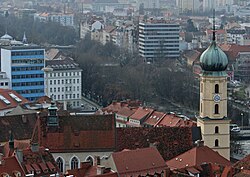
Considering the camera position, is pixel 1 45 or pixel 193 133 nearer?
pixel 193 133

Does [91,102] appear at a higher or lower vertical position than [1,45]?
lower

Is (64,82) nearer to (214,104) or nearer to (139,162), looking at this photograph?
(214,104)

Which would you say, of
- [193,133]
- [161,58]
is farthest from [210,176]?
[161,58]

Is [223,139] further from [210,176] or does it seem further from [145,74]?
[145,74]

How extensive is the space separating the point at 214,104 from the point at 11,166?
17675 millimetres

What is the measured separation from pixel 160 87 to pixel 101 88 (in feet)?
26.1

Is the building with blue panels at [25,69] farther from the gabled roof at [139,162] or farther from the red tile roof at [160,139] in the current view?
the gabled roof at [139,162]

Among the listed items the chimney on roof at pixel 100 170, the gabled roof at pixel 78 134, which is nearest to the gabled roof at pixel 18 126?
the gabled roof at pixel 78 134

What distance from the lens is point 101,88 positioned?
10656 cm

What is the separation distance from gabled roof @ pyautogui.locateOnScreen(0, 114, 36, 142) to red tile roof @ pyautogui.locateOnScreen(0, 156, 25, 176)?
38.7 feet

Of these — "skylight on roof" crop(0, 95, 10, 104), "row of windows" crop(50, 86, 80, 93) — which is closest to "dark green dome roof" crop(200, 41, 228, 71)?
"skylight on roof" crop(0, 95, 10, 104)

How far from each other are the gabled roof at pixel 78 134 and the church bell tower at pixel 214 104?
7289mm

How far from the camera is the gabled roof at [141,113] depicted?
81125 mm

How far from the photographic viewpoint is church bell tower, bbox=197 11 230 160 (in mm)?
58594
